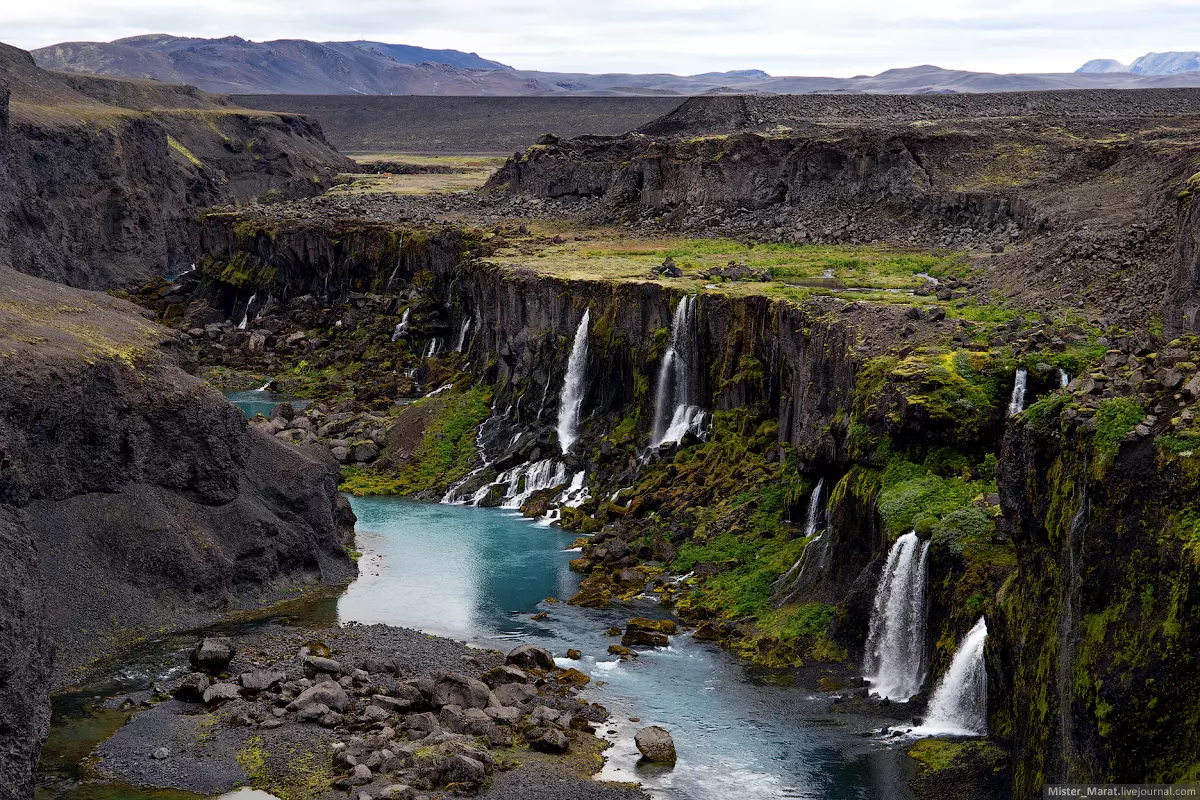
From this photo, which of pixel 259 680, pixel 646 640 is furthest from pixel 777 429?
pixel 259 680

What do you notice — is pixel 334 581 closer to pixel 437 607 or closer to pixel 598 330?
pixel 437 607

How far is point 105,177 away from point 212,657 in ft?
360

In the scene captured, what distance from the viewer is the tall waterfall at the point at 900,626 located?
4031 cm

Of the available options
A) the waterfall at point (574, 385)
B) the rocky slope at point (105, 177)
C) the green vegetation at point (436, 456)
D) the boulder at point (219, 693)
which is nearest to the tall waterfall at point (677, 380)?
the waterfall at point (574, 385)

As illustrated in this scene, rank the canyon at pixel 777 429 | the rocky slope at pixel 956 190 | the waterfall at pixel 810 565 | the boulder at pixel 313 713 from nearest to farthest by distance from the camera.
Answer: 1. the canyon at pixel 777 429
2. the boulder at pixel 313 713
3. the waterfall at pixel 810 565
4. the rocky slope at pixel 956 190

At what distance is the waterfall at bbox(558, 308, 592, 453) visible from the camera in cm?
7225

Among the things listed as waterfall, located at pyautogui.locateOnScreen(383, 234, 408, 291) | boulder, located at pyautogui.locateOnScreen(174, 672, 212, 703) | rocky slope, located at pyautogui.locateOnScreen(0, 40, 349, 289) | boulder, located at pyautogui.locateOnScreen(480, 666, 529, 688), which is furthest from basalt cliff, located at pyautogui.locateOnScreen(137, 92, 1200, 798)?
boulder, located at pyautogui.locateOnScreen(174, 672, 212, 703)

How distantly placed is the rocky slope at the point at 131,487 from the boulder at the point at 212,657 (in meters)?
3.91

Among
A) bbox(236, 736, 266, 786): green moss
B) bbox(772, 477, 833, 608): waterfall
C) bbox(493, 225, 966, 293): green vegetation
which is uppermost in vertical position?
bbox(493, 225, 966, 293): green vegetation

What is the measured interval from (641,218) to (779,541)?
58.3 meters

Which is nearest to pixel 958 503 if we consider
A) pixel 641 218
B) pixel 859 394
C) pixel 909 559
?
pixel 909 559

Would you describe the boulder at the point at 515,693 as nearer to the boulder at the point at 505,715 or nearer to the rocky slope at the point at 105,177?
the boulder at the point at 505,715

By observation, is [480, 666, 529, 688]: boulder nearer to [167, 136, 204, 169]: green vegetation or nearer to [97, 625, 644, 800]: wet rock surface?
[97, 625, 644, 800]: wet rock surface

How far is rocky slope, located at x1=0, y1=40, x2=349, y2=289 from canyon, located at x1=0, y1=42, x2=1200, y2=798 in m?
22.5
